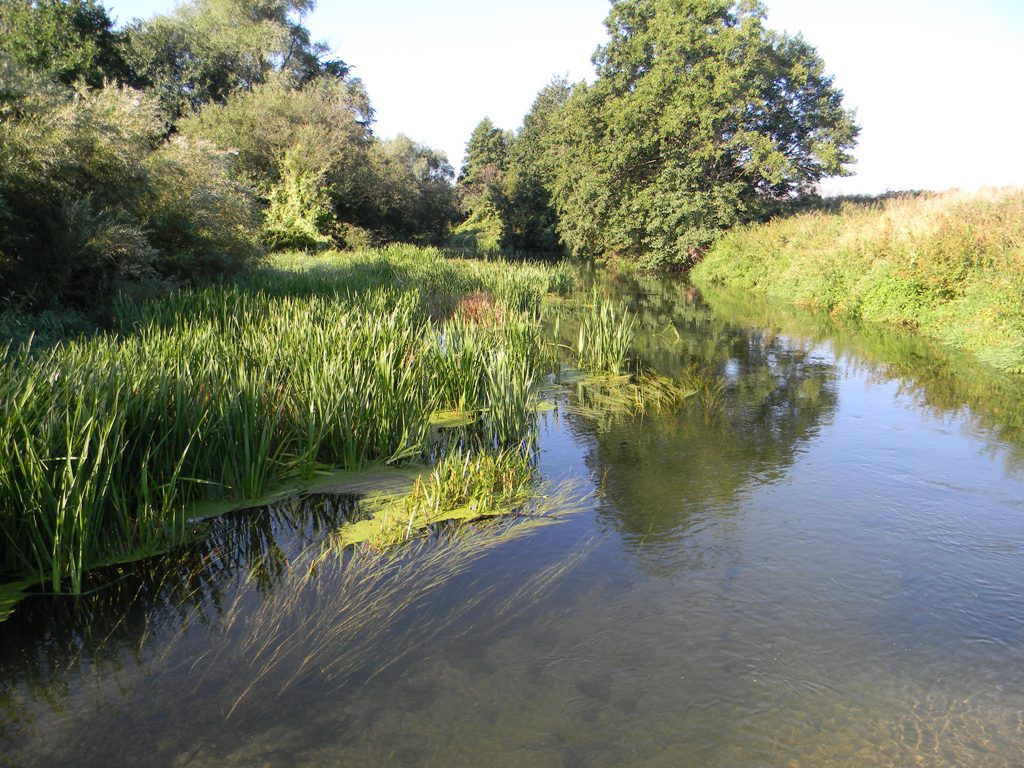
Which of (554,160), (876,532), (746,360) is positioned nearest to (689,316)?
(746,360)

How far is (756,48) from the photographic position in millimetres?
23438

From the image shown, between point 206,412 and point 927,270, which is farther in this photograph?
point 927,270

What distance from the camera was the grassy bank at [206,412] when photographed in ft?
12.5

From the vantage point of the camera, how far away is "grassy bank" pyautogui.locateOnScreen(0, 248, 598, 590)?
382 centimetres

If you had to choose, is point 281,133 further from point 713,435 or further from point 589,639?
point 589,639

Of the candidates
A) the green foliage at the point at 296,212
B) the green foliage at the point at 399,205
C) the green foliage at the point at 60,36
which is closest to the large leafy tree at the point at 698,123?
the green foliage at the point at 399,205

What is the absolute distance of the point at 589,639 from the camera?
3.56 m

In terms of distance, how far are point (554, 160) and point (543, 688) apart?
35.4m

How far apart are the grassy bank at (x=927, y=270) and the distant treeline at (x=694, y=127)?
502cm

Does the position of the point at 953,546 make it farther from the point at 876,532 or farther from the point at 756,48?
the point at 756,48

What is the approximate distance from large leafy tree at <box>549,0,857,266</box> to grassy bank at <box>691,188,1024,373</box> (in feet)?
16.7

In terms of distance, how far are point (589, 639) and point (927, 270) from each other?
41.0 ft

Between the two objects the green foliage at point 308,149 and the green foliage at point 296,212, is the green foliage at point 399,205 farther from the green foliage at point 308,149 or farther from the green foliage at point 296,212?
the green foliage at point 296,212

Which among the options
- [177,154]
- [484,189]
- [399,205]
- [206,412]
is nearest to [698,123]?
[399,205]
